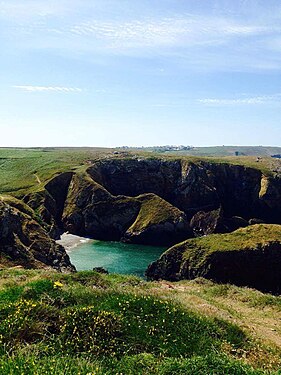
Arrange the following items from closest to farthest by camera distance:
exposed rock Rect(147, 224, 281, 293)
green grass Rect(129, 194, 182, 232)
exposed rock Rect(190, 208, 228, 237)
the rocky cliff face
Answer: exposed rock Rect(147, 224, 281, 293), green grass Rect(129, 194, 182, 232), the rocky cliff face, exposed rock Rect(190, 208, 228, 237)

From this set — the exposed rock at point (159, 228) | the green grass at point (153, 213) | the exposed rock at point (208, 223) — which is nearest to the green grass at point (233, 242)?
→ the exposed rock at point (159, 228)

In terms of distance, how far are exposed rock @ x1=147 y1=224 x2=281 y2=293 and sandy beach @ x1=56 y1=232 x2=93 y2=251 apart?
3539 centimetres

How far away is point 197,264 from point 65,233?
184 feet

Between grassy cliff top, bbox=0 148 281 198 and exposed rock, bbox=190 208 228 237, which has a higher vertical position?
grassy cliff top, bbox=0 148 281 198

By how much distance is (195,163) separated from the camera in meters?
129

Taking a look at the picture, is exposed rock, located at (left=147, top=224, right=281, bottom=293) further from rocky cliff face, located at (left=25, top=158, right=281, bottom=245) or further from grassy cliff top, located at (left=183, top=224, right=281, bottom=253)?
rocky cliff face, located at (left=25, top=158, right=281, bottom=245)

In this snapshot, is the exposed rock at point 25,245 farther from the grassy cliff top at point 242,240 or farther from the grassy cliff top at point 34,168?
the grassy cliff top at point 34,168

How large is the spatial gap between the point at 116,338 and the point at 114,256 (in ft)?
227

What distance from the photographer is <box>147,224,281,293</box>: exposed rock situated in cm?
4547

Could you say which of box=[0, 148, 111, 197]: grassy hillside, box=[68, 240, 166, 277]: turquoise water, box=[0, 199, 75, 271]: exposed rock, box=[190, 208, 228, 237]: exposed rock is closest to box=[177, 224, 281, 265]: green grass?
box=[68, 240, 166, 277]: turquoise water

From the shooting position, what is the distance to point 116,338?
12539 mm

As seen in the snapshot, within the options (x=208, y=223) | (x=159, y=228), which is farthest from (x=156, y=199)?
(x=208, y=223)

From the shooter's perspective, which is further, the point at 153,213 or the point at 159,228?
the point at 153,213

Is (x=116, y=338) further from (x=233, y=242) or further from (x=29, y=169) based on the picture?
(x=29, y=169)
